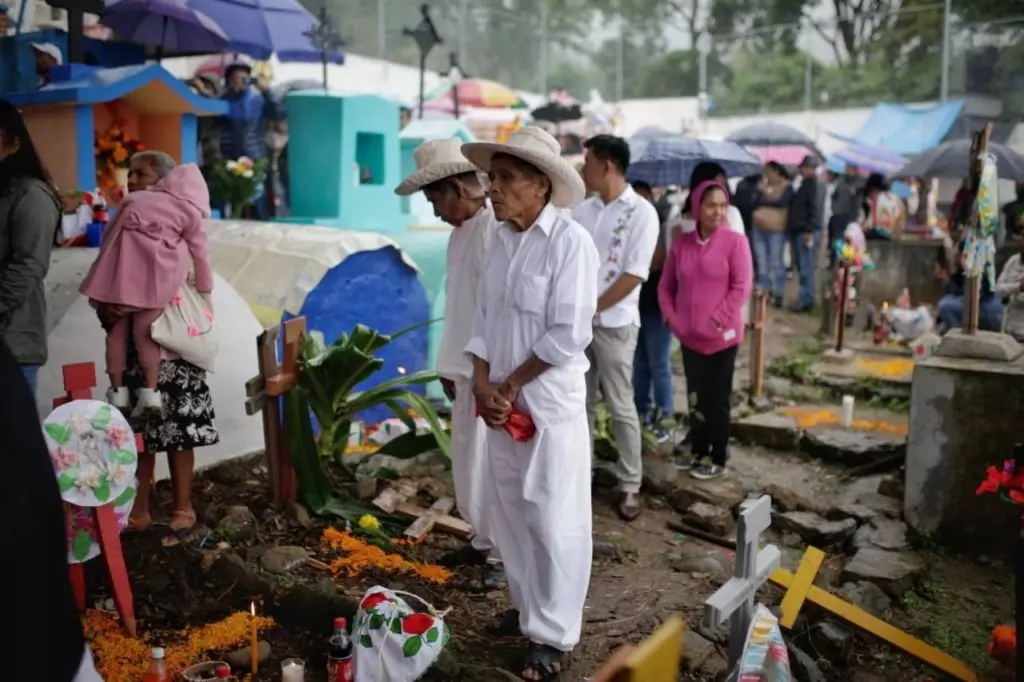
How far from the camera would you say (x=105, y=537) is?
3.63m

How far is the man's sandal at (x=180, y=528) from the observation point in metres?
4.42

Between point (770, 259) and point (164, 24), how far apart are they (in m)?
8.36

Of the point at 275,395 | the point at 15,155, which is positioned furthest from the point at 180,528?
the point at 15,155

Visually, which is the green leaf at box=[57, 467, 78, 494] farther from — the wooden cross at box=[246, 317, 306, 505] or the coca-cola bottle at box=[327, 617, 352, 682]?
the wooden cross at box=[246, 317, 306, 505]

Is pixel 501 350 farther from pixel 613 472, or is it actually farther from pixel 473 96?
pixel 473 96

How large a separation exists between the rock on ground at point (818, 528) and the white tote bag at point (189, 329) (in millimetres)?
3107

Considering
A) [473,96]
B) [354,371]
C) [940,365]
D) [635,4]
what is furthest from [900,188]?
[635,4]

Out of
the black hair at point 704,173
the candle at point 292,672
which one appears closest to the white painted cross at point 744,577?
the candle at point 292,672

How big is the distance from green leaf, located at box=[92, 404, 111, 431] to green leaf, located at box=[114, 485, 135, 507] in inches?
11.2

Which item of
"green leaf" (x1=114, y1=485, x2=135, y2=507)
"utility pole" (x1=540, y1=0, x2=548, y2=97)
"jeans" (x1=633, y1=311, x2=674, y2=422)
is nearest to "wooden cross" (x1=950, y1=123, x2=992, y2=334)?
"jeans" (x1=633, y1=311, x2=674, y2=422)

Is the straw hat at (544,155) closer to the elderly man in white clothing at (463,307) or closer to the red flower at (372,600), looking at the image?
the elderly man in white clothing at (463,307)

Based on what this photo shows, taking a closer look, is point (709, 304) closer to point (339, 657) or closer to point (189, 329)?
point (189, 329)

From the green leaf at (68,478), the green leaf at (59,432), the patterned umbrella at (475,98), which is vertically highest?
the patterned umbrella at (475,98)

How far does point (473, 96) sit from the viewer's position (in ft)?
60.8
